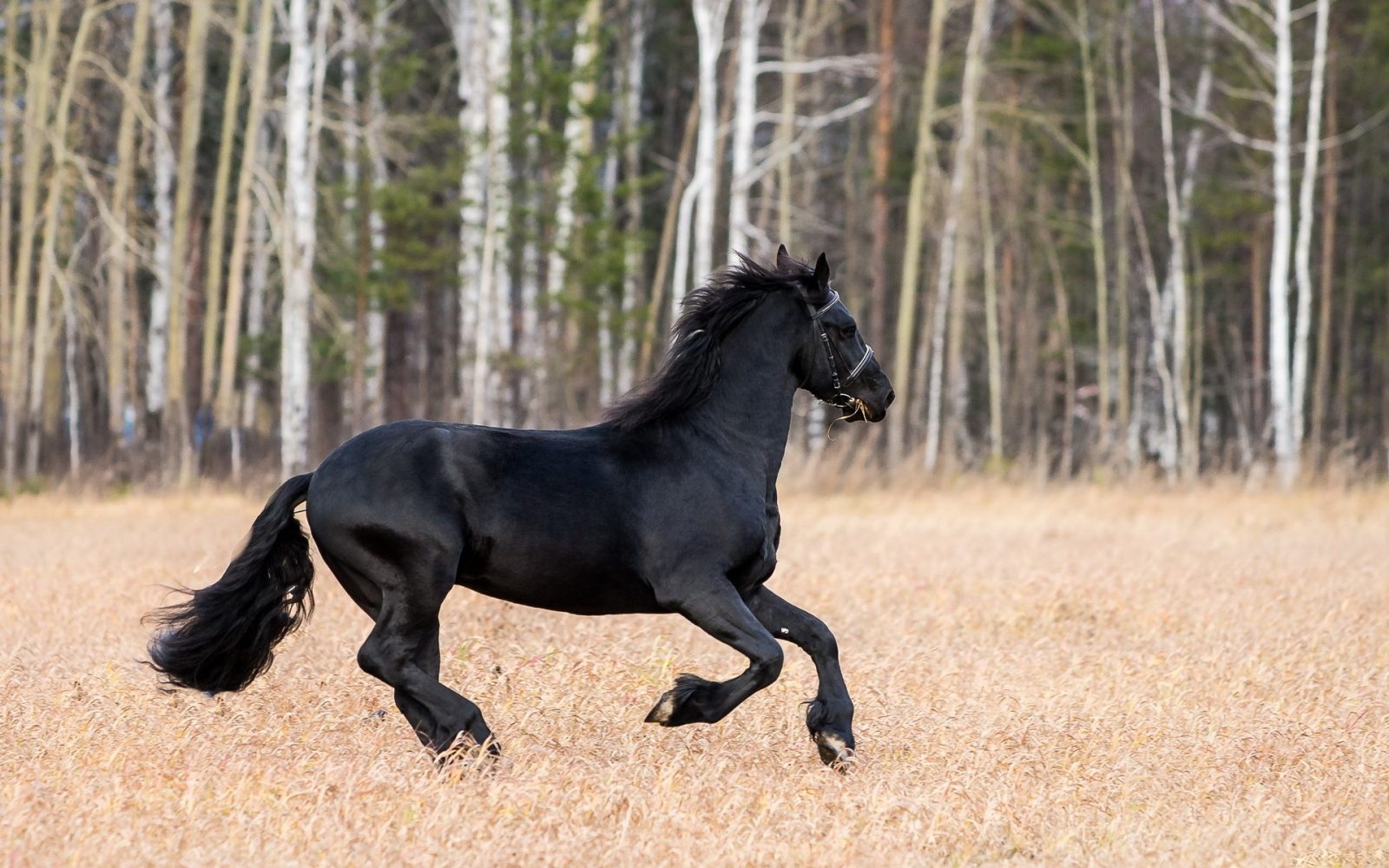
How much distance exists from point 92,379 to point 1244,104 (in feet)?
86.9

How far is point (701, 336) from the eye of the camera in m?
6.38

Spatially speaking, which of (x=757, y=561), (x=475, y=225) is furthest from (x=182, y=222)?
(x=757, y=561)

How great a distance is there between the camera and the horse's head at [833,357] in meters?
6.52

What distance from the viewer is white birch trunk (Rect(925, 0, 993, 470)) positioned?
25766mm

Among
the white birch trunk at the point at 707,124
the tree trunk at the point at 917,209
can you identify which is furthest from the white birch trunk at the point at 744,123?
the tree trunk at the point at 917,209

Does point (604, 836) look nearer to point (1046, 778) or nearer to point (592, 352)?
point (1046, 778)

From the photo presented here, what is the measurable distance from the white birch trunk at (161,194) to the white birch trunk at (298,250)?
226cm

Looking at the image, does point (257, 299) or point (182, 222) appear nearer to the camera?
point (182, 222)

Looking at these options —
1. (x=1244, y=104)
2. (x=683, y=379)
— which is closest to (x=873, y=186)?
(x=1244, y=104)

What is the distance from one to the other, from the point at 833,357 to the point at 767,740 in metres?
1.58

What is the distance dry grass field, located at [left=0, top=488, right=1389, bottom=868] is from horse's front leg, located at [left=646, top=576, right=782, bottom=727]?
23cm

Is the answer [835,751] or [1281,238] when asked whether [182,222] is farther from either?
[835,751]

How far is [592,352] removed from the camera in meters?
24.3

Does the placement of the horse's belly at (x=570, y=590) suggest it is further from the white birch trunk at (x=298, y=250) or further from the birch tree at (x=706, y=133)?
the birch tree at (x=706, y=133)
